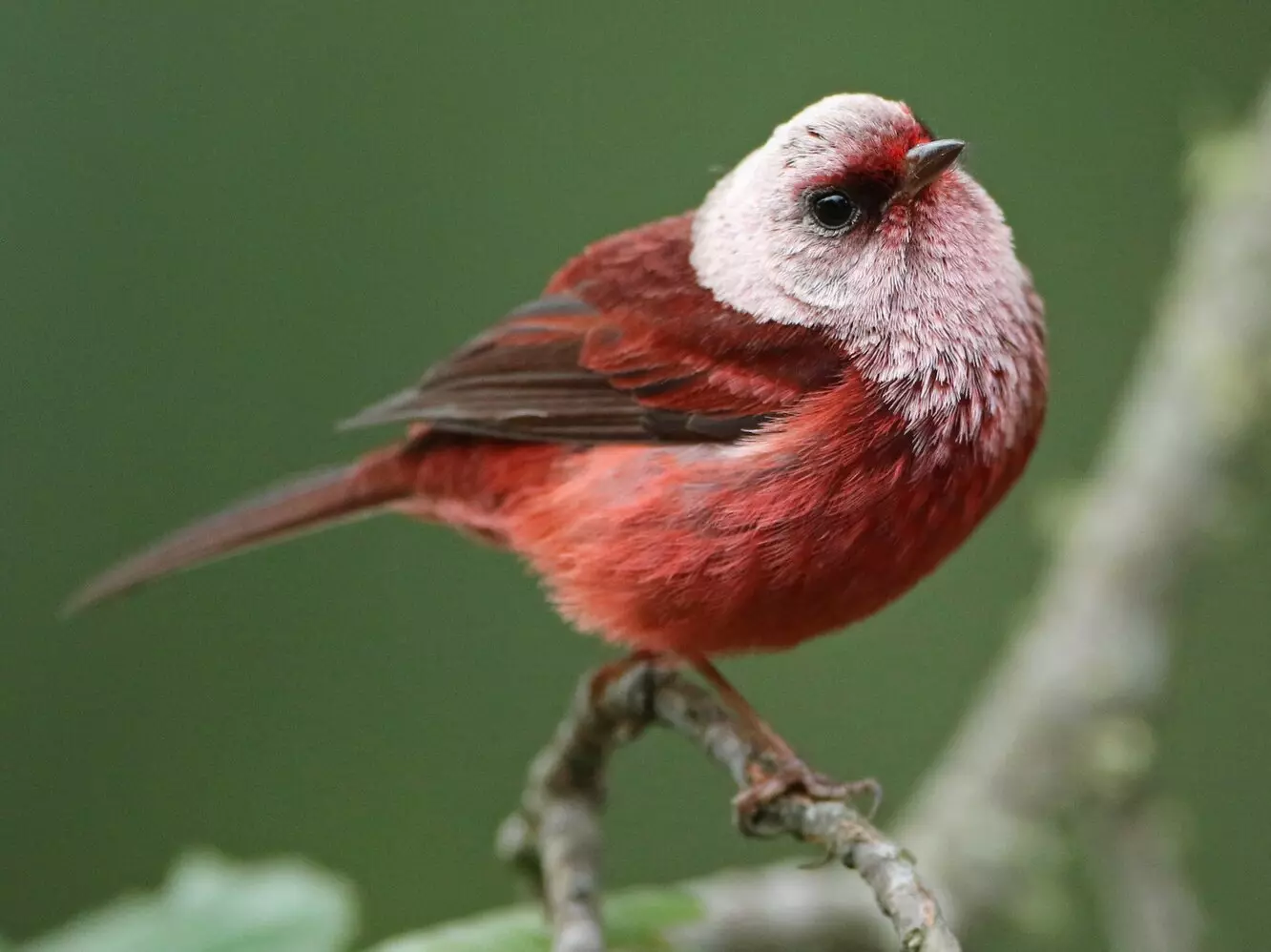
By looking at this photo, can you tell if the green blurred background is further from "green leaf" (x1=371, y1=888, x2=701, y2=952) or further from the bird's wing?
"green leaf" (x1=371, y1=888, x2=701, y2=952)

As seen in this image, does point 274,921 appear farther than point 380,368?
No

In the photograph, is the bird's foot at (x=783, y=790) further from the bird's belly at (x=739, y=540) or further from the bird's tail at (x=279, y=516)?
the bird's tail at (x=279, y=516)

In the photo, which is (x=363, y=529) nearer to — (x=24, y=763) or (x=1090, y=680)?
(x=24, y=763)

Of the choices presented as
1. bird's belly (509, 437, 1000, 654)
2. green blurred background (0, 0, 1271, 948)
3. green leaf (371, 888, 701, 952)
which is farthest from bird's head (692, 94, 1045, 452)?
green blurred background (0, 0, 1271, 948)

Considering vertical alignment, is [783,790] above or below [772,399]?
below

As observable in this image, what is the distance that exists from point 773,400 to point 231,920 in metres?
1.30

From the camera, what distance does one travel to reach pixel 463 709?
5.46 metres

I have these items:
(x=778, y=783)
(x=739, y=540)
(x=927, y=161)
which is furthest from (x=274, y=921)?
(x=927, y=161)

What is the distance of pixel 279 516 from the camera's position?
3660 mm

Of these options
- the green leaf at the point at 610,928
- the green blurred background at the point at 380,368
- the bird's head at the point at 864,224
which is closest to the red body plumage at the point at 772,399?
the bird's head at the point at 864,224

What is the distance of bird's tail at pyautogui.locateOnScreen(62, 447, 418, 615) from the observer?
3633mm

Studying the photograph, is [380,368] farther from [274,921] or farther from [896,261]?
[274,921]

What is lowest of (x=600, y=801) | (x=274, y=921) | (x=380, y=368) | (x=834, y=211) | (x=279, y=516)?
(x=274, y=921)

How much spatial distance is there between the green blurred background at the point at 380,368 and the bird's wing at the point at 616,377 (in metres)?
1.68
